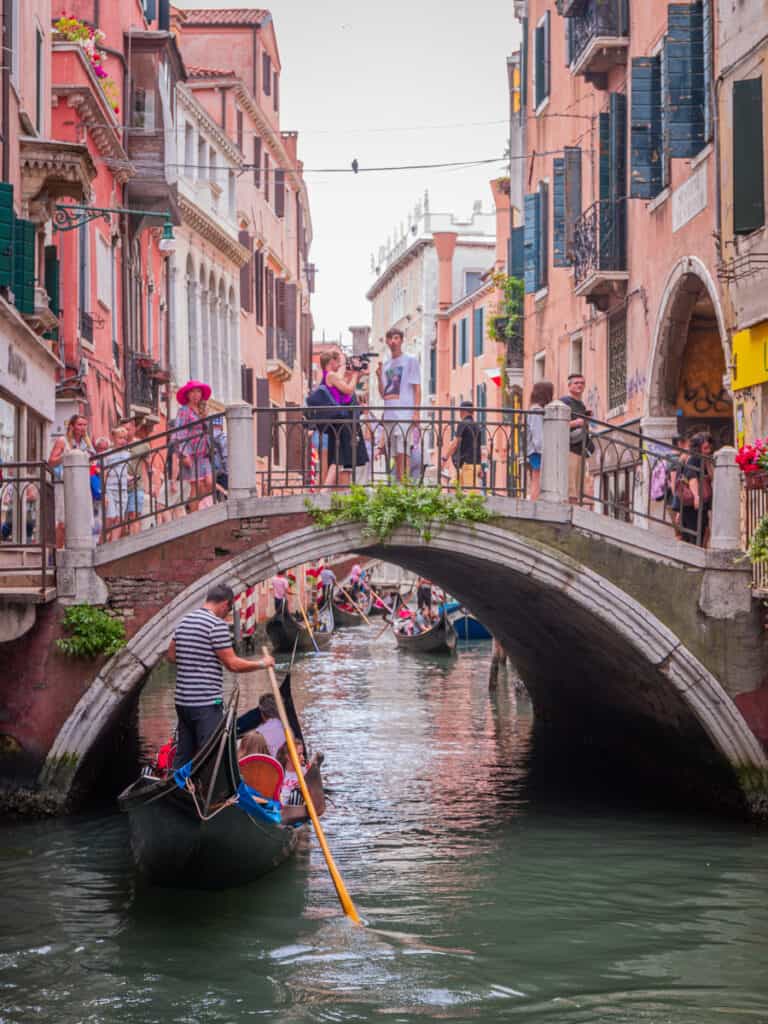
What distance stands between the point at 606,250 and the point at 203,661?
26.2ft

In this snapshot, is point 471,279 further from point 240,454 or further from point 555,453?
point 240,454

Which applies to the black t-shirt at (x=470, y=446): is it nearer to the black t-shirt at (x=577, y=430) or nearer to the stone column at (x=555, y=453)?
the stone column at (x=555, y=453)

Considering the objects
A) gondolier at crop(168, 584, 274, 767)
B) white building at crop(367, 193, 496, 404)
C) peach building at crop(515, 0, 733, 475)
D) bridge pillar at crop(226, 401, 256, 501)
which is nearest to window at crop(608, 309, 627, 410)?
peach building at crop(515, 0, 733, 475)

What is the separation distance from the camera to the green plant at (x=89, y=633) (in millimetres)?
10867

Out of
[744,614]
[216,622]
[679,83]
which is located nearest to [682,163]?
[679,83]

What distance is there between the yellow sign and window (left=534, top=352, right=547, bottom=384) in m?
8.00

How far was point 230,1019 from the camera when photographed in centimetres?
723

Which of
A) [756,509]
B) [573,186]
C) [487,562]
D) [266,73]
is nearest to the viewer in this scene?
[756,509]

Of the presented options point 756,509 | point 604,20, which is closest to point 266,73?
point 604,20

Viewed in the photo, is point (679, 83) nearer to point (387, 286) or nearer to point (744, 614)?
point (744, 614)

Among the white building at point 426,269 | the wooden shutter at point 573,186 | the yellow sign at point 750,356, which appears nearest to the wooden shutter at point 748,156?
the yellow sign at point 750,356

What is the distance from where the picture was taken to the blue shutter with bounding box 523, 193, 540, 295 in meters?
19.4

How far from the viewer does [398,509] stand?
1136cm

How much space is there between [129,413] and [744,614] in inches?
418
